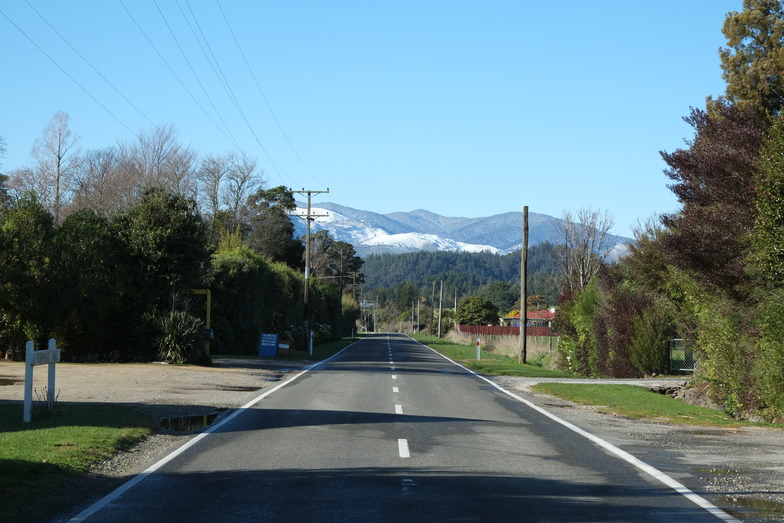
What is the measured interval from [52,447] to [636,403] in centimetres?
1448

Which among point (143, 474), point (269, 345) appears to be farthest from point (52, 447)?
point (269, 345)

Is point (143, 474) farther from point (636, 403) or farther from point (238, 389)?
point (636, 403)

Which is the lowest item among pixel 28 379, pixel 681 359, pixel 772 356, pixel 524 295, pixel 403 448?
pixel 403 448

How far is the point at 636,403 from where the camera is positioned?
2061 cm

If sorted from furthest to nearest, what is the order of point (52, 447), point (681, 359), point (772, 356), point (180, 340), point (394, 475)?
point (681, 359) < point (180, 340) < point (772, 356) < point (52, 447) < point (394, 475)

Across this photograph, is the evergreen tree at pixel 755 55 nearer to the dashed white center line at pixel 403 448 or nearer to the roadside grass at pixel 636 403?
the roadside grass at pixel 636 403

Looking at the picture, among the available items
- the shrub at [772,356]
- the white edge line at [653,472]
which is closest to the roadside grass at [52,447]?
the white edge line at [653,472]

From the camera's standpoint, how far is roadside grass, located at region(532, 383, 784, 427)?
17.4m

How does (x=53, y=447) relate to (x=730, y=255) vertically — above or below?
below

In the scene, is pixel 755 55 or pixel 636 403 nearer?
pixel 636 403

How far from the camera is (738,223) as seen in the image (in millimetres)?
21266

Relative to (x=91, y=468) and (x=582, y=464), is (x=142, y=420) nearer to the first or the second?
(x=91, y=468)

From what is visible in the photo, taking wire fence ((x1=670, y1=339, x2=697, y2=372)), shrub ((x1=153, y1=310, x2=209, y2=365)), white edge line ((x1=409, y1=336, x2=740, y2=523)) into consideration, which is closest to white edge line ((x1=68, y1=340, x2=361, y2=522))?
white edge line ((x1=409, y1=336, x2=740, y2=523))

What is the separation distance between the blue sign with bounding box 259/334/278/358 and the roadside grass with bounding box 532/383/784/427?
693 inches
